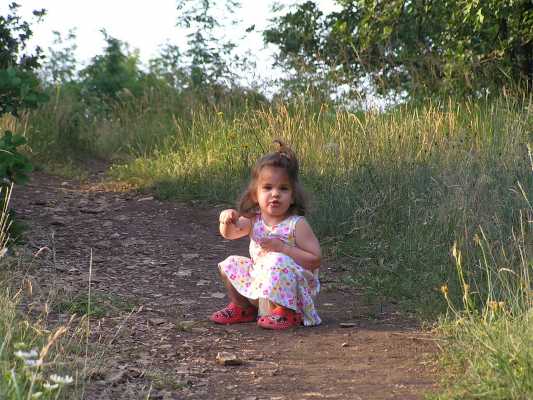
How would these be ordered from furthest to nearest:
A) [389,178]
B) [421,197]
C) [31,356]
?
[389,178]
[421,197]
[31,356]

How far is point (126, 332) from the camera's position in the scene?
404 centimetres

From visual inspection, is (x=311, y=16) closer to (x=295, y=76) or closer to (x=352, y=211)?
(x=295, y=76)

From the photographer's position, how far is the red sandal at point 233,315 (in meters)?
4.43

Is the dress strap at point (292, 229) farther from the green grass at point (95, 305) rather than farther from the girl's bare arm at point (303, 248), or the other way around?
the green grass at point (95, 305)

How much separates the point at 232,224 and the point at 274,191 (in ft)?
0.95

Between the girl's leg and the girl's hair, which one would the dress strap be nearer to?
the girl's hair

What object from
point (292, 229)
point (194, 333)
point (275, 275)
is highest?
point (292, 229)

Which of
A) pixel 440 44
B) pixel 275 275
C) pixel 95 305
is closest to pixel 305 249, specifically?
pixel 275 275

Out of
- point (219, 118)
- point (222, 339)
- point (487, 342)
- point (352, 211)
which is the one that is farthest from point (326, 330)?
point (219, 118)

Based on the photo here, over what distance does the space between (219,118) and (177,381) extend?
6.23 metres

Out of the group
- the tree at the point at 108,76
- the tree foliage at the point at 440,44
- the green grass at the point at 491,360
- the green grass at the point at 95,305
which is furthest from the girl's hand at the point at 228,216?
the tree at the point at 108,76

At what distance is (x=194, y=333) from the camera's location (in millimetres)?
4223

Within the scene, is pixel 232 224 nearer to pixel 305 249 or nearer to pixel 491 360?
pixel 305 249

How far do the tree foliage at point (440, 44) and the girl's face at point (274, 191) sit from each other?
4500 millimetres
